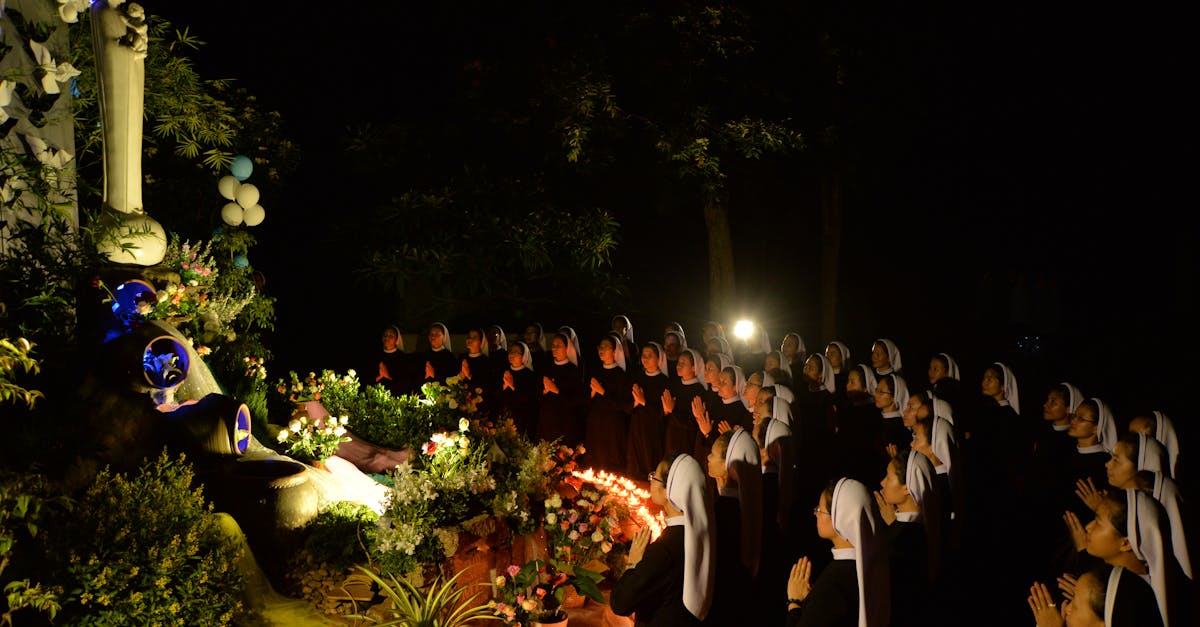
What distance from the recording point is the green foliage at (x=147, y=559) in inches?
186

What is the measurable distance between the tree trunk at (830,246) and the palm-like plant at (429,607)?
13817mm

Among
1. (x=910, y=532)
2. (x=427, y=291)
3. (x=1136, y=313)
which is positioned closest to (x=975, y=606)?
(x=910, y=532)

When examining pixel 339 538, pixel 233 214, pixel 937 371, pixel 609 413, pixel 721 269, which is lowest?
pixel 339 538

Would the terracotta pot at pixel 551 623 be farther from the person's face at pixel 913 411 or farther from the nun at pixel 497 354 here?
the nun at pixel 497 354

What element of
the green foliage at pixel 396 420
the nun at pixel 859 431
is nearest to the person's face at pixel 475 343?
the green foliage at pixel 396 420

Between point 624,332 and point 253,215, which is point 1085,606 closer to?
point 624,332

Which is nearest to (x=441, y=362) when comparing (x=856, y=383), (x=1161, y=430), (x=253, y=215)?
(x=253, y=215)

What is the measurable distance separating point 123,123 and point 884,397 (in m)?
7.09

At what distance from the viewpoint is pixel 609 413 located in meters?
10.6

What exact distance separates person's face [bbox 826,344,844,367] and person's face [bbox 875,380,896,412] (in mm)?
1588

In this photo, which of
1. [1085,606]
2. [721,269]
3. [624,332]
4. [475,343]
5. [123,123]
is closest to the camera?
[1085,606]

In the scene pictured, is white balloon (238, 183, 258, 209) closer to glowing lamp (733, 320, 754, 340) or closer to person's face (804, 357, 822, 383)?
glowing lamp (733, 320, 754, 340)

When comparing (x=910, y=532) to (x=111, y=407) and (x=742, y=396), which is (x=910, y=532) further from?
(x=111, y=407)

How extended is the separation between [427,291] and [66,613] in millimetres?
9896
